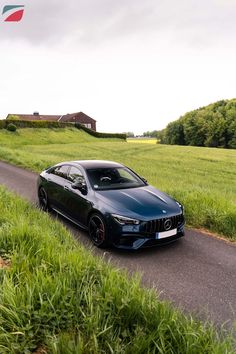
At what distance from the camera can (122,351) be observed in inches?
92.7

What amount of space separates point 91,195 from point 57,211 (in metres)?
1.62

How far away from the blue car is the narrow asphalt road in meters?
0.23

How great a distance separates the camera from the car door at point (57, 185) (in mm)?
6881

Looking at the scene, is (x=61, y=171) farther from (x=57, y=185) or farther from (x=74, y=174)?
(x=74, y=174)

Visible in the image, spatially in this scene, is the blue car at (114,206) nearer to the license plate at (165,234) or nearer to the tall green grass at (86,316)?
the license plate at (165,234)

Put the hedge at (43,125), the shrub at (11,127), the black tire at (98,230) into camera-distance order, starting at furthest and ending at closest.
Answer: the hedge at (43,125), the shrub at (11,127), the black tire at (98,230)

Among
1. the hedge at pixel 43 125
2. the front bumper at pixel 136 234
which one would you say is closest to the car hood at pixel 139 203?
the front bumper at pixel 136 234

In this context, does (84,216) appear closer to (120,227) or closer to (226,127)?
(120,227)

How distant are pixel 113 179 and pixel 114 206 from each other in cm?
129

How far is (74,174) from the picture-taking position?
6711 mm

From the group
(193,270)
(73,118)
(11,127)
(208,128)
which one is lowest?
(193,270)

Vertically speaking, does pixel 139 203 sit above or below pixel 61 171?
below

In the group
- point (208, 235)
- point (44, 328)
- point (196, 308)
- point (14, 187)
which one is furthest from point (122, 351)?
point (14, 187)

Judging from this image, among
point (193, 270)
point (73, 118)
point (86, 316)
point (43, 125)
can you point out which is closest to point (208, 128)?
point (73, 118)
